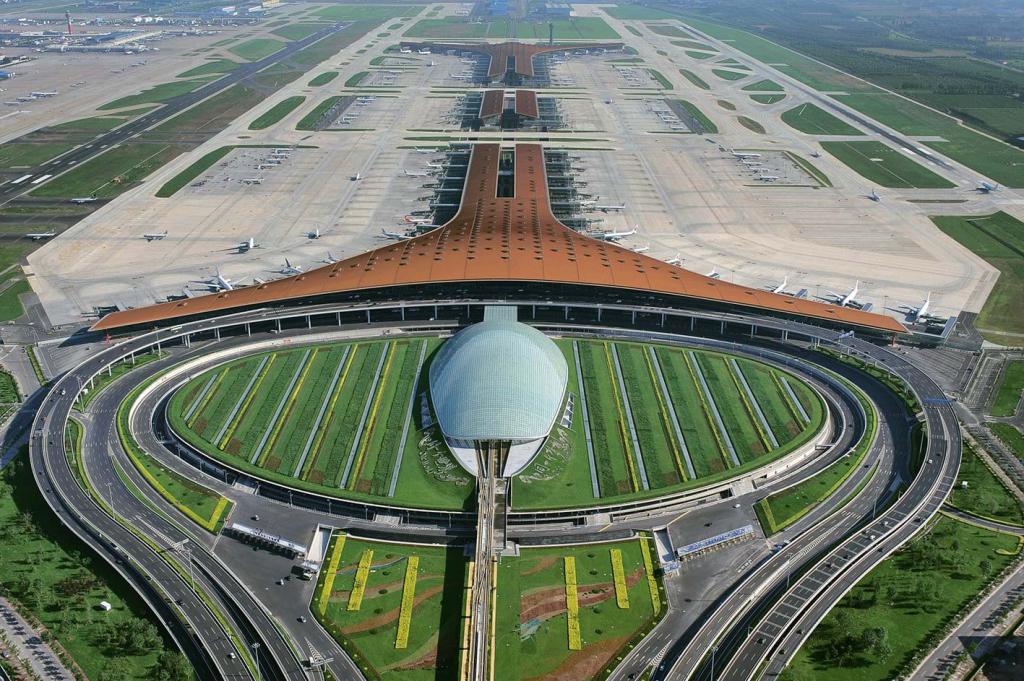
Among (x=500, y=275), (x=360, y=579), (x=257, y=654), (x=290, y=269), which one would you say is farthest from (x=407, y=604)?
(x=290, y=269)

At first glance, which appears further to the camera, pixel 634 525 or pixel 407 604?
pixel 634 525

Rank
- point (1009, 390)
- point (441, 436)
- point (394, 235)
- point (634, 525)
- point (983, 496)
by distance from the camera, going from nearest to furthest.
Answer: point (634, 525) < point (983, 496) < point (441, 436) < point (1009, 390) < point (394, 235)

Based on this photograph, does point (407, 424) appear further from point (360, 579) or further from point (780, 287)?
point (780, 287)

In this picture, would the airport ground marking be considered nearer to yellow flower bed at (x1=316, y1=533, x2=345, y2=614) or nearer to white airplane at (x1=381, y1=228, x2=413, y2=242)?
yellow flower bed at (x1=316, y1=533, x2=345, y2=614)

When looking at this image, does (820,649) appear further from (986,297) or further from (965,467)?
(986,297)

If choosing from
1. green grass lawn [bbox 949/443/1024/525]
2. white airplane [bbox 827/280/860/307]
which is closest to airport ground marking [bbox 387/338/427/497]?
green grass lawn [bbox 949/443/1024/525]

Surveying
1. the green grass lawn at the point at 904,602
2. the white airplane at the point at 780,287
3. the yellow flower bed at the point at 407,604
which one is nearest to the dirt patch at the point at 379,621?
the yellow flower bed at the point at 407,604
